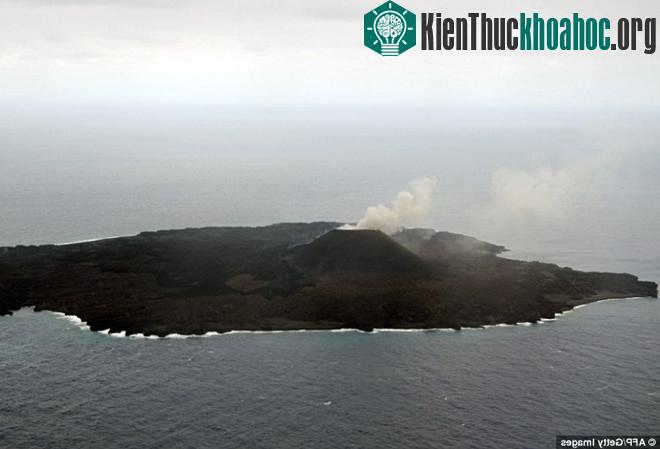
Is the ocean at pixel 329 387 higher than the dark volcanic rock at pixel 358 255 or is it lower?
lower

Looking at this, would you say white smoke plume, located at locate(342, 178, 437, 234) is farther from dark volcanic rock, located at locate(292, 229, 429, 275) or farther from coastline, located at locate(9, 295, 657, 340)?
coastline, located at locate(9, 295, 657, 340)

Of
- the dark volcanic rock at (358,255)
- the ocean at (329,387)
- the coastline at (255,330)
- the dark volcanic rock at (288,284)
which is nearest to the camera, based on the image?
the ocean at (329,387)

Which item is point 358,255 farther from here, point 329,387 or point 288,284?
point 329,387

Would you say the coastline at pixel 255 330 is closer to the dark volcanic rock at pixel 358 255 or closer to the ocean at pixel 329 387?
the ocean at pixel 329 387

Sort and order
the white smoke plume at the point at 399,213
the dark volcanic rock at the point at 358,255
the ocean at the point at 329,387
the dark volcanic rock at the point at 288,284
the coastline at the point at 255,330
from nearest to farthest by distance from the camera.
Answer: the ocean at the point at 329,387 < the coastline at the point at 255,330 < the dark volcanic rock at the point at 288,284 < the dark volcanic rock at the point at 358,255 < the white smoke plume at the point at 399,213

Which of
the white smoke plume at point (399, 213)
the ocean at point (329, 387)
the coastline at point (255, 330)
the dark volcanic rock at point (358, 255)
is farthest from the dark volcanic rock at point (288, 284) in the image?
the ocean at point (329, 387)

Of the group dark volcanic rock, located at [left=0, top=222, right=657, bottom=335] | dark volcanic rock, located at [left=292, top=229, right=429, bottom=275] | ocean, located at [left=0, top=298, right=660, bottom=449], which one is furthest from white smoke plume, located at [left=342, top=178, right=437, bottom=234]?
ocean, located at [left=0, top=298, right=660, bottom=449]

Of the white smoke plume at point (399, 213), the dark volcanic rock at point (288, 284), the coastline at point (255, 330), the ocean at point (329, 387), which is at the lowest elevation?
the ocean at point (329, 387)
